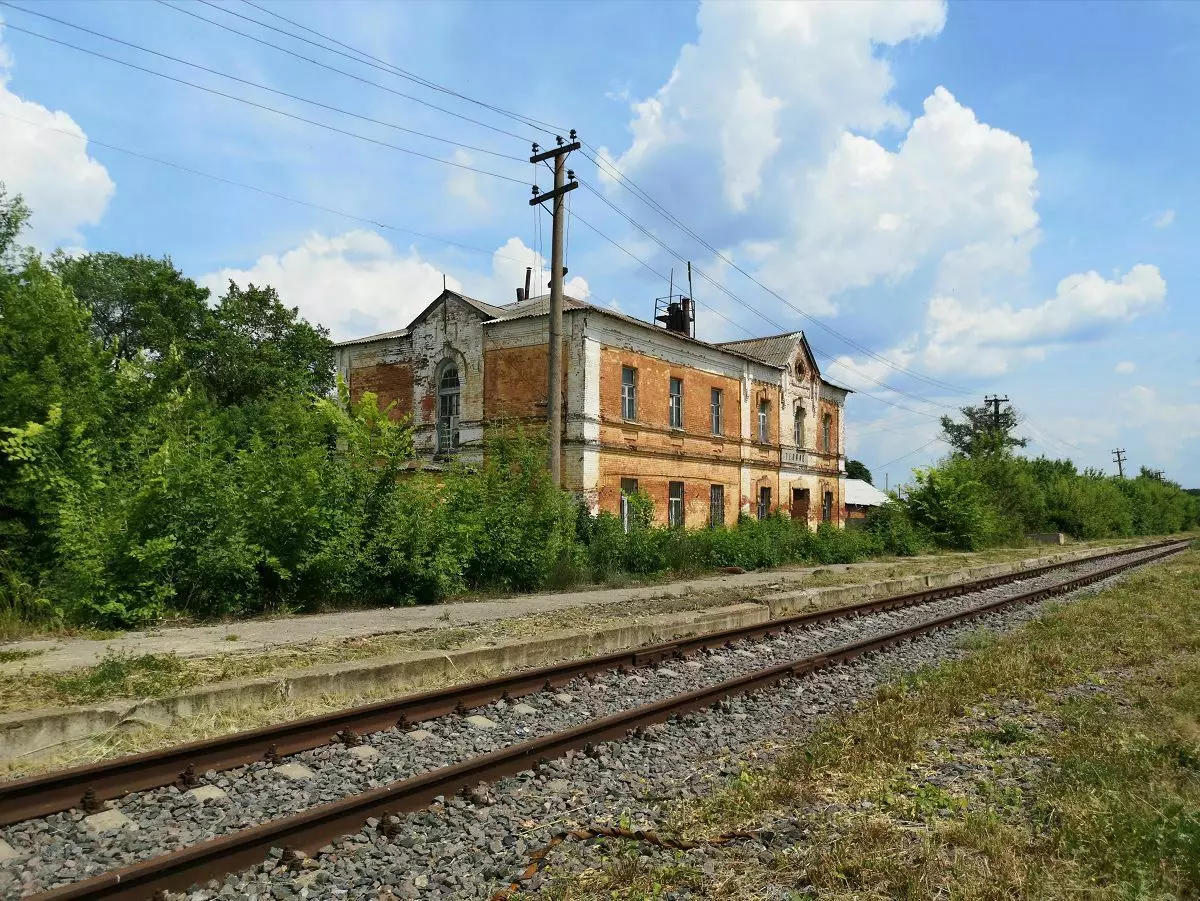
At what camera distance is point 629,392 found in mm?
24547

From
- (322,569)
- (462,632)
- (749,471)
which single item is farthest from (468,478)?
(749,471)

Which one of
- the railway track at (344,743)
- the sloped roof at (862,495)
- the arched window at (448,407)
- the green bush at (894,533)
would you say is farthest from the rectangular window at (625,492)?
the sloped roof at (862,495)

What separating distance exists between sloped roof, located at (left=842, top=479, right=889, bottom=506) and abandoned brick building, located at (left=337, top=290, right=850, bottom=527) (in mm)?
23332

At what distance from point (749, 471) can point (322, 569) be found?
20421 mm

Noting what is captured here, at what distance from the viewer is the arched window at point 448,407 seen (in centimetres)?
2569

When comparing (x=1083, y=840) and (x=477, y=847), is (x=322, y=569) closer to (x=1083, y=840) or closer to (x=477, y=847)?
(x=477, y=847)

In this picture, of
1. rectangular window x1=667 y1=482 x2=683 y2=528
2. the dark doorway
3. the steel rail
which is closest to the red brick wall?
rectangular window x1=667 y1=482 x2=683 y2=528

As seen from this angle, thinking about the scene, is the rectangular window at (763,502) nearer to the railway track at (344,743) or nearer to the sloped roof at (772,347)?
the sloped roof at (772,347)

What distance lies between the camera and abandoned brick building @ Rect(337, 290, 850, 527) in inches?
909

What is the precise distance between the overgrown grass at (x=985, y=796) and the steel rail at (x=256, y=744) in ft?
8.37

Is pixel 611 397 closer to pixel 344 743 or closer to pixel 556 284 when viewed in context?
pixel 556 284

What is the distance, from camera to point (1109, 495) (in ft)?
181

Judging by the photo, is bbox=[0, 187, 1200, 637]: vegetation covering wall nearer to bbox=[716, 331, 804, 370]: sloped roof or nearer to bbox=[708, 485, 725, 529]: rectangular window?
bbox=[708, 485, 725, 529]: rectangular window

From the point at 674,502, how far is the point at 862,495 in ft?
112
